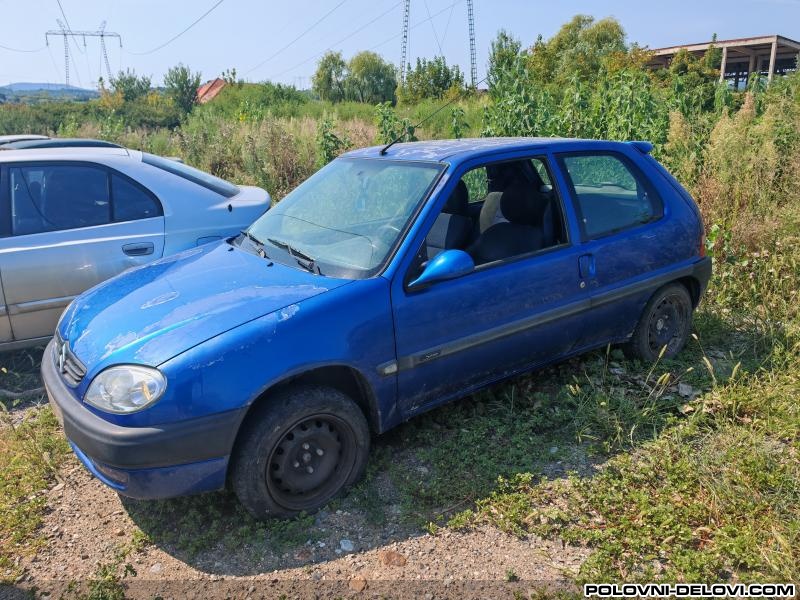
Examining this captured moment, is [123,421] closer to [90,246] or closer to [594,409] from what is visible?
[90,246]

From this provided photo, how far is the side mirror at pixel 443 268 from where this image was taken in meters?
3.13

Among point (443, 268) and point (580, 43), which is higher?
point (580, 43)

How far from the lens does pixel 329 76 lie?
230 ft

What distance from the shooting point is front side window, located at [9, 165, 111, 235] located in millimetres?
4539

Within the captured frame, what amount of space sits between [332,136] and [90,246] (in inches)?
275

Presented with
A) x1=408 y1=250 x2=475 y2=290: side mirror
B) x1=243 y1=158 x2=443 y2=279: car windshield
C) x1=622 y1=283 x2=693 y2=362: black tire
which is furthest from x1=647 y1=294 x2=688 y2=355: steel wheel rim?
x1=243 y1=158 x2=443 y2=279: car windshield

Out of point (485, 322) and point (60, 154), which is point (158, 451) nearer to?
point (485, 322)

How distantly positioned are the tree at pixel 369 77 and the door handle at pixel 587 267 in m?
66.1

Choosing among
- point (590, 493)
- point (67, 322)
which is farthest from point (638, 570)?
point (67, 322)

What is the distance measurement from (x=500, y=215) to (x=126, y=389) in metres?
2.57

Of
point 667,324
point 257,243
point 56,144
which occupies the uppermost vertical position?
point 56,144

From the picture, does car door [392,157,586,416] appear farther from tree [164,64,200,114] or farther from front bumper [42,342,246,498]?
tree [164,64,200,114]

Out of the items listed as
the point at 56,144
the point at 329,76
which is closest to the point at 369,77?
the point at 329,76

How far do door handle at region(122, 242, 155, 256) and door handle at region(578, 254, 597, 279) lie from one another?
320 centimetres
